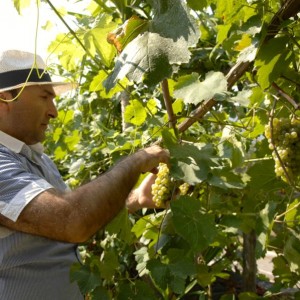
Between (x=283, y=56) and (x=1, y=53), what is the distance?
3.67 ft

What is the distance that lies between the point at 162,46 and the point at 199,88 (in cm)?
35

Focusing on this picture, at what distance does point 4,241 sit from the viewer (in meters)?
1.51

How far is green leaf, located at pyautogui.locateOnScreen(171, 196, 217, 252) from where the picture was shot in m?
1.30

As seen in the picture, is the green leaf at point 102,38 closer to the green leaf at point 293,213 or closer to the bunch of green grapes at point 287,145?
the bunch of green grapes at point 287,145

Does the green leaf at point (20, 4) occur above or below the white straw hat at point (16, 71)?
above

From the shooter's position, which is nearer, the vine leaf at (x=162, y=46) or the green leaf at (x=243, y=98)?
the vine leaf at (x=162, y=46)

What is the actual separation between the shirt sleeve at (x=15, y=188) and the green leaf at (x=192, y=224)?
1.20ft

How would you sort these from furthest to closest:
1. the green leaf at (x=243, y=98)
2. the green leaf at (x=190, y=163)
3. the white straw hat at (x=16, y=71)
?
the white straw hat at (x=16, y=71)
the green leaf at (x=243, y=98)
the green leaf at (x=190, y=163)

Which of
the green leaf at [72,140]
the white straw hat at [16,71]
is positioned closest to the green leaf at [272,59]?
the white straw hat at [16,71]

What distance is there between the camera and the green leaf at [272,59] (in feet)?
3.85

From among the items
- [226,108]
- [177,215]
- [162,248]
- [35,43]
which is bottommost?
[226,108]

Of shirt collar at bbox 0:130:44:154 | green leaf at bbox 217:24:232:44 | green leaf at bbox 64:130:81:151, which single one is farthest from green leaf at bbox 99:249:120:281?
green leaf at bbox 64:130:81:151

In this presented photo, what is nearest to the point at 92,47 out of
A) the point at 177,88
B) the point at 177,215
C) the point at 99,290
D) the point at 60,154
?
the point at 177,88

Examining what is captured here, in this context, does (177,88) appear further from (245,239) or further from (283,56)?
(245,239)
